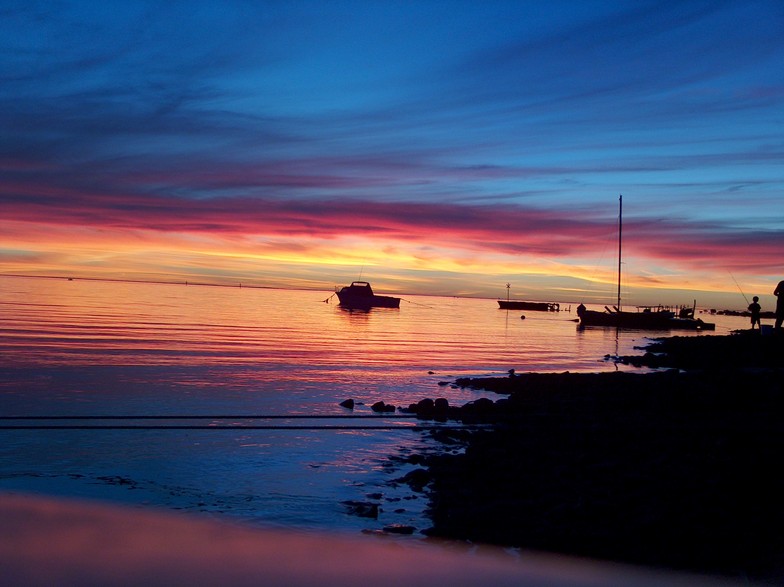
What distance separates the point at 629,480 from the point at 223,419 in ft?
31.8

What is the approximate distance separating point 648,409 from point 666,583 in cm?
916

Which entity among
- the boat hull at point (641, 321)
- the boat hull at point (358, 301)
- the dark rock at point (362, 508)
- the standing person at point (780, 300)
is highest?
the boat hull at point (358, 301)

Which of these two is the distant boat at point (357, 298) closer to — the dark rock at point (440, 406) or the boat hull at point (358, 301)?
the boat hull at point (358, 301)

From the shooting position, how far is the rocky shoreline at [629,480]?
290 inches

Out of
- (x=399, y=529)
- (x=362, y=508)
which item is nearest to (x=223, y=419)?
(x=362, y=508)

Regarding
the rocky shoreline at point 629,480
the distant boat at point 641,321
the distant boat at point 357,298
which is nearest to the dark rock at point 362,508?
the rocky shoreline at point 629,480

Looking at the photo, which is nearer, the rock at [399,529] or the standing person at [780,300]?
the rock at [399,529]

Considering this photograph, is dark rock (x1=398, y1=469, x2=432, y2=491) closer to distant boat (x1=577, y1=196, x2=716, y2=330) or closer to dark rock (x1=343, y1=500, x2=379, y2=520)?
dark rock (x1=343, y1=500, x2=379, y2=520)

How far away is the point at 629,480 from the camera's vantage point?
9.30 m

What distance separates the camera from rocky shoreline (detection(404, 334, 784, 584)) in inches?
290

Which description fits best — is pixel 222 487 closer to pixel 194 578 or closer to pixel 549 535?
pixel 194 578

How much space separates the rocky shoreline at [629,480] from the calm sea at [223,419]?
1085 mm

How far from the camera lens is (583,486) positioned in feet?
30.2

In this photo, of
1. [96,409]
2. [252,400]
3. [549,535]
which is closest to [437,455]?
[549,535]
